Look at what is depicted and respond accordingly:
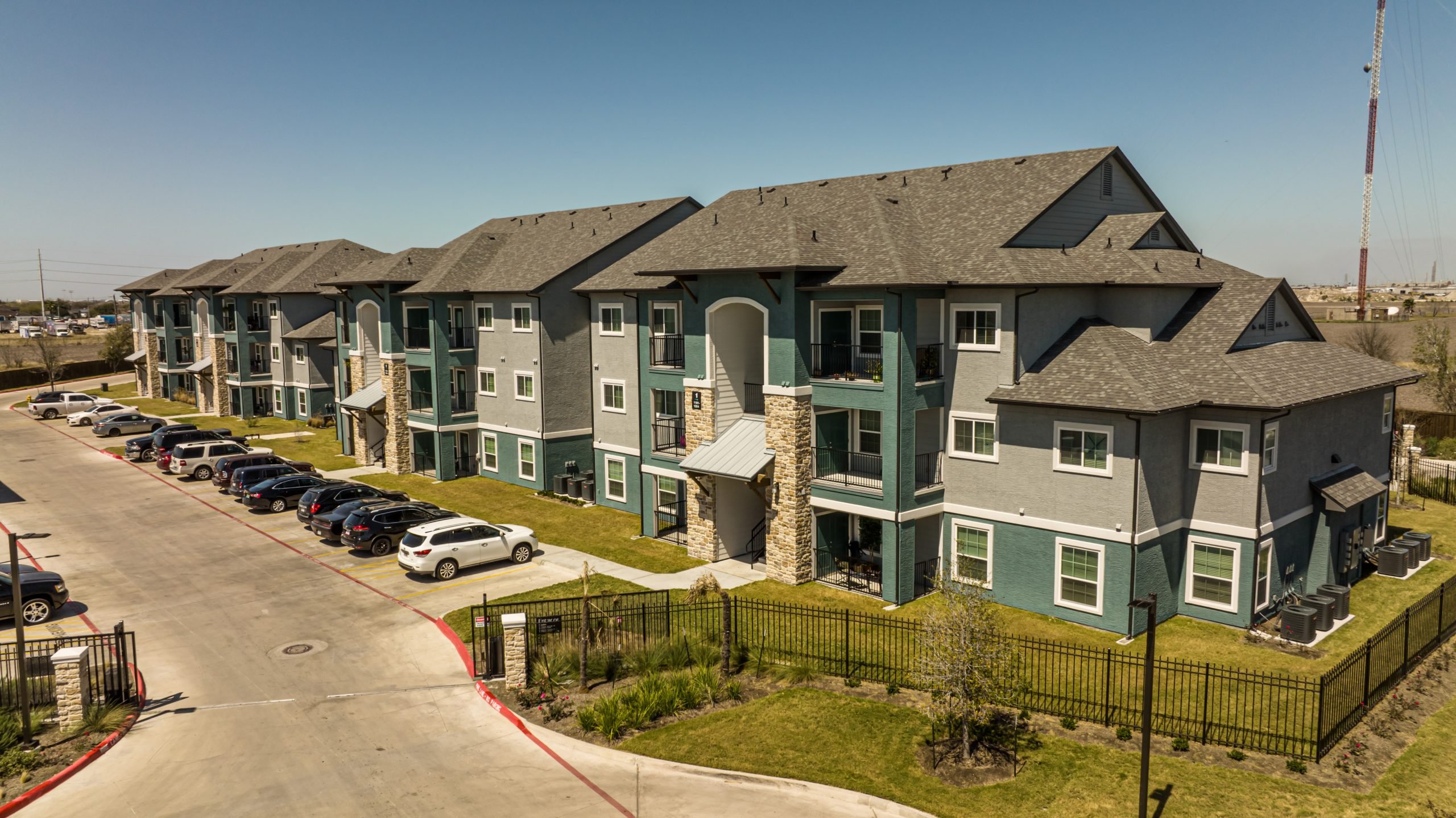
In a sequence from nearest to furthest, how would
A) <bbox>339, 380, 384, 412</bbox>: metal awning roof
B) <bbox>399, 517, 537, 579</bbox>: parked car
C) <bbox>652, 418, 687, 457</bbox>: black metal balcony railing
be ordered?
<bbox>399, 517, 537, 579</bbox>: parked car → <bbox>652, 418, 687, 457</bbox>: black metal balcony railing → <bbox>339, 380, 384, 412</bbox>: metal awning roof

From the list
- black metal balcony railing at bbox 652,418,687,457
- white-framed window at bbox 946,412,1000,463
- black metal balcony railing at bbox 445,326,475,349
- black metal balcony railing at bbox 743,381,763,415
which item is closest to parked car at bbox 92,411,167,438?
black metal balcony railing at bbox 445,326,475,349

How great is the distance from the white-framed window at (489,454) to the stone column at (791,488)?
19.4 metres

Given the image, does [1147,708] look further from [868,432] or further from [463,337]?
[463,337]

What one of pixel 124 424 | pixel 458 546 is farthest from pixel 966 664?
pixel 124 424

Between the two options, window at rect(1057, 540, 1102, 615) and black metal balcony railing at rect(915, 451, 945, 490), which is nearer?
window at rect(1057, 540, 1102, 615)

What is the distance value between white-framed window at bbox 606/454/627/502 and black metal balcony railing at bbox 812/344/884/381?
12181 mm

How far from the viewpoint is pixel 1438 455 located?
45.6 meters

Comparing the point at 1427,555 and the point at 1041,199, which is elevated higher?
the point at 1041,199

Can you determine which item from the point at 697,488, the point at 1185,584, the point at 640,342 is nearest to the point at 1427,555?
the point at 1185,584

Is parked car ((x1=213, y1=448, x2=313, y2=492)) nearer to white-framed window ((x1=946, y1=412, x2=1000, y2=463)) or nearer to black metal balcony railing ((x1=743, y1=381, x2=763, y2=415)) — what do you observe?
black metal balcony railing ((x1=743, y1=381, x2=763, y2=415))

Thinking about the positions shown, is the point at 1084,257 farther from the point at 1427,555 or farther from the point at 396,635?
the point at 396,635

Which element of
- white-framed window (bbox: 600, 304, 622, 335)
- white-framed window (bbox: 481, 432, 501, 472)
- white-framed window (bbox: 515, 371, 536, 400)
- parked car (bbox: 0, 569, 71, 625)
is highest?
white-framed window (bbox: 600, 304, 622, 335)

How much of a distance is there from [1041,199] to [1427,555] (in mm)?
17880

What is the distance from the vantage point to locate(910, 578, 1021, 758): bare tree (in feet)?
53.8
